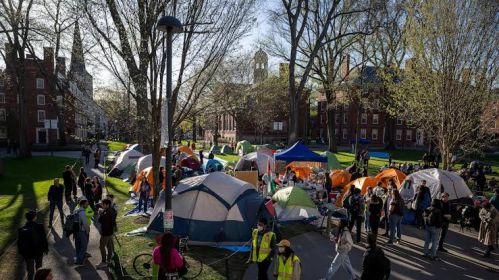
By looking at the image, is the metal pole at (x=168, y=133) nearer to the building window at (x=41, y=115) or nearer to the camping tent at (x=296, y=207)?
the camping tent at (x=296, y=207)

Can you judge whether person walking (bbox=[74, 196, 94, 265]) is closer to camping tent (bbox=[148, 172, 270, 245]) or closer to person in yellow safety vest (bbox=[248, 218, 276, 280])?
camping tent (bbox=[148, 172, 270, 245])

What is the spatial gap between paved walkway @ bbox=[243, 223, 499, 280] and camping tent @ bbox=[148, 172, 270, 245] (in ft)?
5.42

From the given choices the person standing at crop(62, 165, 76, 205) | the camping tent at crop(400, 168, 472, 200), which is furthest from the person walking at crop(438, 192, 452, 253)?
the person standing at crop(62, 165, 76, 205)

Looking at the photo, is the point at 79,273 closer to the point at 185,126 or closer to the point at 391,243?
the point at 391,243

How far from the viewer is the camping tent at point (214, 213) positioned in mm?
10953

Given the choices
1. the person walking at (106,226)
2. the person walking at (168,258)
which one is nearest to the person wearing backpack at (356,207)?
the person walking at (168,258)

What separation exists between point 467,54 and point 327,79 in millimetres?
20278

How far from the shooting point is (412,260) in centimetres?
1032

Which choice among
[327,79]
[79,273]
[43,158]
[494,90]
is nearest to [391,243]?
[79,273]

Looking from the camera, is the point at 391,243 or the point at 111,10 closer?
the point at 111,10

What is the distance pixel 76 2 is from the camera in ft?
34.5

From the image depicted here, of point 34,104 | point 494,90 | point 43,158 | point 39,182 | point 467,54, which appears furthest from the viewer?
point 34,104

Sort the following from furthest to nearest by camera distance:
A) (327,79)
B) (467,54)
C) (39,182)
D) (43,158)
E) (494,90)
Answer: (327,79) < (43,158) < (39,182) < (494,90) < (467,54)

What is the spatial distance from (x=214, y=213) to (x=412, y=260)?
5581mm
